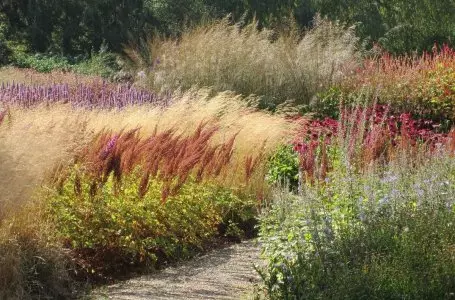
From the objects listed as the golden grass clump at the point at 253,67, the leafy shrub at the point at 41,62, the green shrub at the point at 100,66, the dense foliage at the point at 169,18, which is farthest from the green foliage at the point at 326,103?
the dense foliage at the point at 169,18

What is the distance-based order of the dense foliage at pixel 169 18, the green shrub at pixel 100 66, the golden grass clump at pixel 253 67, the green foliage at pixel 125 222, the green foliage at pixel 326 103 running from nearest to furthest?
the green foliage at pixel 125 222, the green foliage at pixel 326 103, the golden grass clump at pixel 253 67, the green shrub at pixel 100 66, the dense foliage at pixel 169 18

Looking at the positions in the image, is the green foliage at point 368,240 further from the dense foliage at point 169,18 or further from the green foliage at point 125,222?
the dense foliage at point 169,18

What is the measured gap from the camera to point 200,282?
6660 mm

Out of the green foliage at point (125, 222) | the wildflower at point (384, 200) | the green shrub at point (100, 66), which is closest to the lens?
the wildflower at point (384, 200)

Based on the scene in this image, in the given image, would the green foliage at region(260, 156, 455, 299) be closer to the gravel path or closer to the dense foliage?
the gravel path

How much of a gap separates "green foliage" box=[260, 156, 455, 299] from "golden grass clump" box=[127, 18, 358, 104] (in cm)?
902

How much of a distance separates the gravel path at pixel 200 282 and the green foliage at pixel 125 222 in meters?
0.21

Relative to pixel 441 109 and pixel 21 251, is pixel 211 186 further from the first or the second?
pixel 441 109

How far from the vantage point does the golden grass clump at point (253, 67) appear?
1606cm

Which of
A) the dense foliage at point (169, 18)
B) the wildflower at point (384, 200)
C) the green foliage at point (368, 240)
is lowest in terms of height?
the dense foliage at point (169, 18)

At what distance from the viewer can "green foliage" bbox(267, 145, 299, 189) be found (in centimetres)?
1004

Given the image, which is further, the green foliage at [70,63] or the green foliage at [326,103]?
the green foliage at [70,63]

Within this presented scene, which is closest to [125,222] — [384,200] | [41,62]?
[384,200]

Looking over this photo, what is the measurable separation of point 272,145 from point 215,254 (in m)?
2.94
